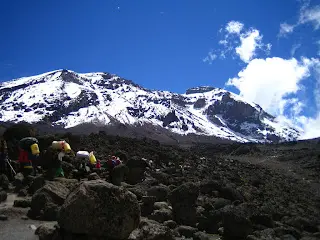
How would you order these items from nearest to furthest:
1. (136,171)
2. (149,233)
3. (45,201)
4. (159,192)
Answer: (149,233) → (45,201) → (159,192) → (136,171)

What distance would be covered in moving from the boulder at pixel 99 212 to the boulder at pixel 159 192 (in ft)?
23.4

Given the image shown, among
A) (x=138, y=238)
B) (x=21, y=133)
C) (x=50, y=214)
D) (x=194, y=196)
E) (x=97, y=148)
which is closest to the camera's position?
(x=138, y=238)

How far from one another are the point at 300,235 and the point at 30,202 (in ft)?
34.2

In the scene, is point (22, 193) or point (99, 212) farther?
point (22, 193)

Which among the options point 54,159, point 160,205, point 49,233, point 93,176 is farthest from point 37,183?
point 49,233

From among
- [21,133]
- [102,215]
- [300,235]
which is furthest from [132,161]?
[102,215]

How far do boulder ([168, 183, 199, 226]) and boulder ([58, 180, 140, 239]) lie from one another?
563 cm

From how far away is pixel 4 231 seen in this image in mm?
10391

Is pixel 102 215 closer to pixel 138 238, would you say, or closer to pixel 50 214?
pixel 138 238

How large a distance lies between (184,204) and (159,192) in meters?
1.97

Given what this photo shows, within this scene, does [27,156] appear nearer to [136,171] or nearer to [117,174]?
[117,174]

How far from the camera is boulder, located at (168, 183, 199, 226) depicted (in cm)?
1452

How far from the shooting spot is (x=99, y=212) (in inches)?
344

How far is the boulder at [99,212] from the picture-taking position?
870 cm
